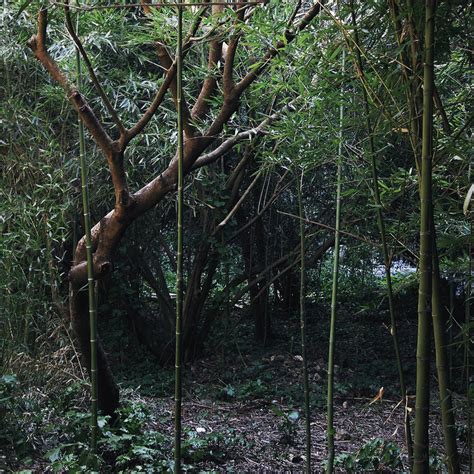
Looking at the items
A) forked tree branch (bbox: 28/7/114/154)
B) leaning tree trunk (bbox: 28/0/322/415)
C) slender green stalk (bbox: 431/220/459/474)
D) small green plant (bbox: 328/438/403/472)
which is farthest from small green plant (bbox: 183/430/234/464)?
slender green stalk (bbox: 431/220/459/474)

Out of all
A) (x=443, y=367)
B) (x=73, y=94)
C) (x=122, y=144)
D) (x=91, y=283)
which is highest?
(x=73, y=94)

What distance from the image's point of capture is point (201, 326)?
5.78 m

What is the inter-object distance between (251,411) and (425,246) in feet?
10.4

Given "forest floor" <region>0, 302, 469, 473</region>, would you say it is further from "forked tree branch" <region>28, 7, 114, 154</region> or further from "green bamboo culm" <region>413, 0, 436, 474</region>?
"forked tree branch" <region>28, 7, 114, 154</region>

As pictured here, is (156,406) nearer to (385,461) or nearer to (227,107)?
(385,461)

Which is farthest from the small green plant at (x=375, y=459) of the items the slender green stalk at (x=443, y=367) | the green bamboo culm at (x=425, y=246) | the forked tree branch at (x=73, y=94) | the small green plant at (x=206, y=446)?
the forked tree branch at (x=73, y=94)

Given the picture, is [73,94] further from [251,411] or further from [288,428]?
[251,411]

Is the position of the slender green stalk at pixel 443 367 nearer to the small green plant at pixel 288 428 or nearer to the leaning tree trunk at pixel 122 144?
Answer: the leaning tree trunk at pixel 122 144

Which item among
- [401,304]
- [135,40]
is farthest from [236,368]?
[135,40]

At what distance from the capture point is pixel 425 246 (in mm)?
1564

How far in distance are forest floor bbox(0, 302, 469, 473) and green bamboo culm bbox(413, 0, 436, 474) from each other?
314 mm

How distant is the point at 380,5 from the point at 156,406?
10.3ft

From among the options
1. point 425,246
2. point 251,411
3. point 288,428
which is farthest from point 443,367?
point 251,411

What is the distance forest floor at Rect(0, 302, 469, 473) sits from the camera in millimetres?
3047
